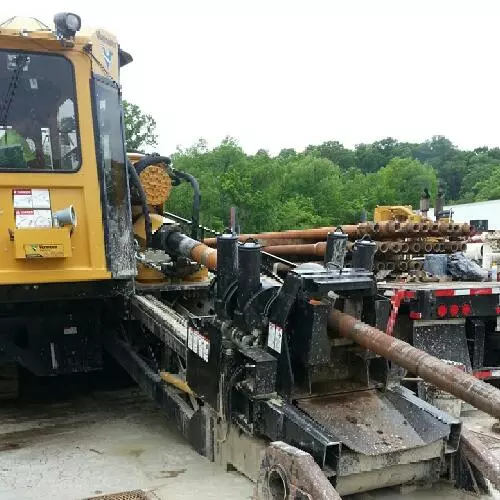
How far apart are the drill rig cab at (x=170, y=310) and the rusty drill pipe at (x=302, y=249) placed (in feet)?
5.75

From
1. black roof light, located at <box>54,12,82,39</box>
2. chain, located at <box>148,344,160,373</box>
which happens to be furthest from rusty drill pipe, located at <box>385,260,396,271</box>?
black roof light, located at <box>54,12,82,39</box>

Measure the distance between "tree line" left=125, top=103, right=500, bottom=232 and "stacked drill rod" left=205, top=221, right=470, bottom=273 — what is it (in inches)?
160

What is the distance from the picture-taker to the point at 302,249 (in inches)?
306

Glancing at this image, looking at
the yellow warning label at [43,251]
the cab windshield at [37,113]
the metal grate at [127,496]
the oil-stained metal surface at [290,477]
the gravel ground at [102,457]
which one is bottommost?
the gravel ground at [102,457]

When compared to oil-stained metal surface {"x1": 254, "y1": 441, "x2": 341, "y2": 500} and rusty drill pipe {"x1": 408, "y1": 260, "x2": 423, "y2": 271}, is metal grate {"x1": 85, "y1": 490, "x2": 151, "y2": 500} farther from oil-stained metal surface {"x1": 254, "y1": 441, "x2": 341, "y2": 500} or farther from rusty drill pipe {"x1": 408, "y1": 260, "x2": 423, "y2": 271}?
rusty drill pipe {"x1": 408, "y1": 260, "x2": 423, "y2": 271}

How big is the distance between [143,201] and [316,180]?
4573 centimetres

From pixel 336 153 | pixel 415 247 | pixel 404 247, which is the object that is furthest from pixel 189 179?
pixel 336 153

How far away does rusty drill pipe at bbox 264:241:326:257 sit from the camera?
24.7 ft

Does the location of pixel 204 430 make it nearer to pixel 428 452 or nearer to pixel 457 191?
pixel 428 452

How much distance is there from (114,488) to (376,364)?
68.7 inches

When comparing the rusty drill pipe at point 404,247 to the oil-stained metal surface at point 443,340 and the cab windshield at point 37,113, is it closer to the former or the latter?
the oil-stained metal surface at point 443,340

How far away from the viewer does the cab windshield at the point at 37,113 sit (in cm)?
480

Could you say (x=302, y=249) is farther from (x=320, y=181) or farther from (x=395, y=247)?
(x=320, y=181)

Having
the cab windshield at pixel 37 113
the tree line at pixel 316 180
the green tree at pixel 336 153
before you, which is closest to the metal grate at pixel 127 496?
the cab windshield at pixel 37 113
